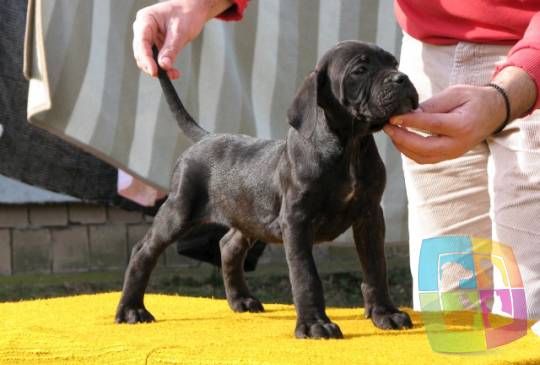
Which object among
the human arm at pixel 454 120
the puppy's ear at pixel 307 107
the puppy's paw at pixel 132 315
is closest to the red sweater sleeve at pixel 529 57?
the human arm at pixel 454 120

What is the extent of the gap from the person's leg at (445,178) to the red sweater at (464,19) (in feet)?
0.13

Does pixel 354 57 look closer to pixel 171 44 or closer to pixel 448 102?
pixel 448 102

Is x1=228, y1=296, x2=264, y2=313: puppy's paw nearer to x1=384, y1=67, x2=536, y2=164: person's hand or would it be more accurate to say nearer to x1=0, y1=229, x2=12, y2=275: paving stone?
x1=384, y1=67, x2=536, y2=164: person's hand

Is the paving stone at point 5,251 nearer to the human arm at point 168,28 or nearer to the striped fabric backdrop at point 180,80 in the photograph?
the striped fabric backdrop at point 180,80

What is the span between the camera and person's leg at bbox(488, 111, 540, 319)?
244 cm

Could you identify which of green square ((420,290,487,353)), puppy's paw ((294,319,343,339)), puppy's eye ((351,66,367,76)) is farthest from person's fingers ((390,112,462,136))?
puppy's paw ((294,319,343,339))

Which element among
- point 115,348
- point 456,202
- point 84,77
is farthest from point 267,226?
point 84,77

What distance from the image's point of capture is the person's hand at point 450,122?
1.75m

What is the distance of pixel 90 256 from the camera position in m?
A: 6.27

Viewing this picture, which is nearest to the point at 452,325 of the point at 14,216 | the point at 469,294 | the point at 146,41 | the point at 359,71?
the point at 469,294

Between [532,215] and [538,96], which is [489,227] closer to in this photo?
[532,215]

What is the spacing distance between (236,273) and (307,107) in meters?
0.65

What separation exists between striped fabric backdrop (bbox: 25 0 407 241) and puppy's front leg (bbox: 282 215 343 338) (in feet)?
5.30

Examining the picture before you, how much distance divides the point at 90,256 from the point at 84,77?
2.84 metres
